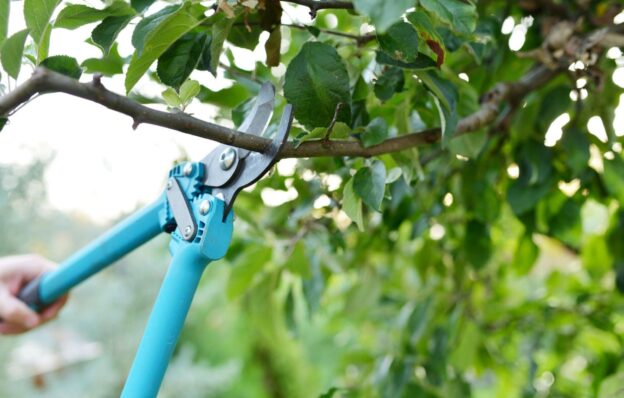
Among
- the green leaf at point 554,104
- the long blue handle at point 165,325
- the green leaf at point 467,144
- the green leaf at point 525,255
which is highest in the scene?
the long blue handle at point 165,325

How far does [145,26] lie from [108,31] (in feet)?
0.06

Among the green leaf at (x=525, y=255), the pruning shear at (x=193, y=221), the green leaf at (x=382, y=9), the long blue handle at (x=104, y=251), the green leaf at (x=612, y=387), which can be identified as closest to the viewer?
the green leaf at (x=382, y=9)

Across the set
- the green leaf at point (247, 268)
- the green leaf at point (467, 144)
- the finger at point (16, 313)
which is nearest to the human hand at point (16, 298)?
the finger at point (16, 313)

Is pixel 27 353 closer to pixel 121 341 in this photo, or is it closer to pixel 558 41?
pixel 121 341

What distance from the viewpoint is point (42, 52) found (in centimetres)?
30

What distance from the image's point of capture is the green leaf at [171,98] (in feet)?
0.98

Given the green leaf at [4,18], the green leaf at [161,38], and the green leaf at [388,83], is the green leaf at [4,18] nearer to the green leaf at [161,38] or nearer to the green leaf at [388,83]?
the green leaf at [161,38]

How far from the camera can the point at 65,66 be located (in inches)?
11.0

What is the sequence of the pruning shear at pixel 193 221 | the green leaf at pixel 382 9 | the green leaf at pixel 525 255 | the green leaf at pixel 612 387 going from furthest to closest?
the green leaf at pixel 525 255 < the green leaf at pixel 612 387 < the pruning shear at pixel 193 221 < the green leaf at pixel 382 9

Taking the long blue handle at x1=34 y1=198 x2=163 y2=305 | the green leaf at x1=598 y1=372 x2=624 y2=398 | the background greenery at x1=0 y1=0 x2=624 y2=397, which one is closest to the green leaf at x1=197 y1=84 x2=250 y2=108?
the background greenery at x1=0 y1=0 x2=624 y2=397

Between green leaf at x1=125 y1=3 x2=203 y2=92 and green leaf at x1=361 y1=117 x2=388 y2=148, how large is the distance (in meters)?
0.09

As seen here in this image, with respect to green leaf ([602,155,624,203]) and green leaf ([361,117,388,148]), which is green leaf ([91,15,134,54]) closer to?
green leaf ([361,117,388,148])

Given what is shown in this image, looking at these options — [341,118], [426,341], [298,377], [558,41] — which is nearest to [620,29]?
[558,41]

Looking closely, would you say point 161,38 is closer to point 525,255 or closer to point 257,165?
point 257,165
